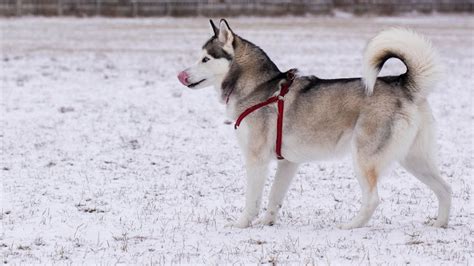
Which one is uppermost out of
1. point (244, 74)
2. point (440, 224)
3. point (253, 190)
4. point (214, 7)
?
point (244, 74)

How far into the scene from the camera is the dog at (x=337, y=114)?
6551mm

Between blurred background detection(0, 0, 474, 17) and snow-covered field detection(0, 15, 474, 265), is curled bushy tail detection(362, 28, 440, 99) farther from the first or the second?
blurred background detection(0, 0, 474, 17)

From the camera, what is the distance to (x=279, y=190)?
728 cm

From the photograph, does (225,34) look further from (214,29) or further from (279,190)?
(279,190)

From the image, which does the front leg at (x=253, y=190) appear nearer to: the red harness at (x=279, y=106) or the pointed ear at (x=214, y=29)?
the red harness at (x=279, y=106)

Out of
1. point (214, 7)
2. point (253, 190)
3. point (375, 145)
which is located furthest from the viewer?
point (214, 7)

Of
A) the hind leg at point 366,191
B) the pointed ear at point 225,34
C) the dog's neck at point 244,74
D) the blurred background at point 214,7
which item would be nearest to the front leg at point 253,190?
the dog's neck at point 244,74

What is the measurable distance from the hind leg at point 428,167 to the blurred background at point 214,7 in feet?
123

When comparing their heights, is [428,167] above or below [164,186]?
above

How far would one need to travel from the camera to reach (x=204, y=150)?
424 inches

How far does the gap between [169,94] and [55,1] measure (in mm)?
29959

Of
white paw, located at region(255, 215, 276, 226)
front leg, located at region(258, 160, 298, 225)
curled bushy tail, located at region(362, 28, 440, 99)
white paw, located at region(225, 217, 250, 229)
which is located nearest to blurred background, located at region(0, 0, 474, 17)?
front leg, located at region(258, 160, 298, 225)

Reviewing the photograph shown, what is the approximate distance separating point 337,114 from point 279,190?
103cm

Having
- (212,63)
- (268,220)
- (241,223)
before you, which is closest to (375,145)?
(268,220)
